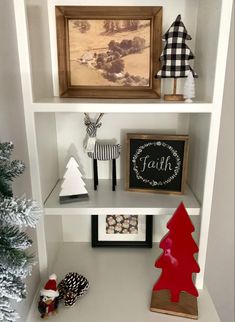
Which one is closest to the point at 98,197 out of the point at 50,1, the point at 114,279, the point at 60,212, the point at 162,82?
the point at 60,212

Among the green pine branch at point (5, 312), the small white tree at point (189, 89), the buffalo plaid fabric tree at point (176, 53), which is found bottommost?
the green pine branch at point (5, 312)

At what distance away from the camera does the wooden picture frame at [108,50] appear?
36.6 inches

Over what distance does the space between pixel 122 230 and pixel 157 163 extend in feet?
1.10

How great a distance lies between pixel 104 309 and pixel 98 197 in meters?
0.34

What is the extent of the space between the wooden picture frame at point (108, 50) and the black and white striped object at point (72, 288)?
1.96 feet

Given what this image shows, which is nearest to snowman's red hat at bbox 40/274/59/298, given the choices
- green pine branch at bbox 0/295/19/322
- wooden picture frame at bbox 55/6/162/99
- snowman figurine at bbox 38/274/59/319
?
snowman figurine at bbox 38/274/59/319

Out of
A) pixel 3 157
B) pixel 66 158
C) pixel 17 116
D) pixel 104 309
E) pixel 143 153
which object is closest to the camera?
pixel 3 157

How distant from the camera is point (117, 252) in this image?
3.82 ft

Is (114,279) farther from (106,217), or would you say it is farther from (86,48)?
(86,48)

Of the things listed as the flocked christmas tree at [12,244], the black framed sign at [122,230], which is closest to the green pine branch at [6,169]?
the flocked christmas tree at [12,244]

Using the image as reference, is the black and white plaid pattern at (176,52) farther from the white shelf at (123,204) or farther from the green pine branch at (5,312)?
the green pine branch at (5,312)

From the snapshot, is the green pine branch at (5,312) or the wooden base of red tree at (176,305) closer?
the green pine branch at (5,312)

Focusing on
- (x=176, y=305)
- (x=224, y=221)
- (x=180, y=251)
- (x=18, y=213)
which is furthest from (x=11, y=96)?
(x=224, y=221)

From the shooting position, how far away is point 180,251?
843mm
